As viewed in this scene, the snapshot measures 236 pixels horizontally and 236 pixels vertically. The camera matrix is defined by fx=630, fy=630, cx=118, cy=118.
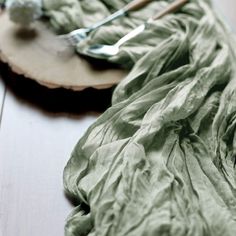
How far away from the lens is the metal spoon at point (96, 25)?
0.88 meters

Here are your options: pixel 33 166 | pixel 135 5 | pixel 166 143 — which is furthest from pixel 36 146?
pixel 135 5

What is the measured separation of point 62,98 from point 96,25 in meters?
0.13

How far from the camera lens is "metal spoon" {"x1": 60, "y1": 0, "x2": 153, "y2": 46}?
88cm

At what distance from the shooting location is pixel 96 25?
898mm

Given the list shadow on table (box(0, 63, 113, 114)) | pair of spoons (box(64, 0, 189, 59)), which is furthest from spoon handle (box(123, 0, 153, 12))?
shadow on table (box(0, 63, 113, 114))

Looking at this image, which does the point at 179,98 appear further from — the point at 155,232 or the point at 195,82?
the point at 155,232

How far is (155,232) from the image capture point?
0.58 meters

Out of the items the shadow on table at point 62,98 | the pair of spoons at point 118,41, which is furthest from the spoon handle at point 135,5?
the shadow on table at point 62,98

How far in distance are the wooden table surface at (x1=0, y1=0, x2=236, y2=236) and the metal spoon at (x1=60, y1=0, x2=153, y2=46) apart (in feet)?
0.29

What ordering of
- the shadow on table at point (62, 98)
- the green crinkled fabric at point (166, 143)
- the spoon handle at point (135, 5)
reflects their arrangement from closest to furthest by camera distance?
the green crinkled fabric at point (166, 143), the shadow on table at point (62, 98), the spoon handle at point (135, 5)

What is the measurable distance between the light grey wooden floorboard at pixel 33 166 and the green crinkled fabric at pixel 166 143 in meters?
0.03

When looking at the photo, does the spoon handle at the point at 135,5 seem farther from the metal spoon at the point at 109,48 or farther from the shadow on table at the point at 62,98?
the shadow on table at the point at 62,98

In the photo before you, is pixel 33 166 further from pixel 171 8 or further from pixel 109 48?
pixel 171 8

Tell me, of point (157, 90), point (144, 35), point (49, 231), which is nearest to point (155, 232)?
point (49, 231)
